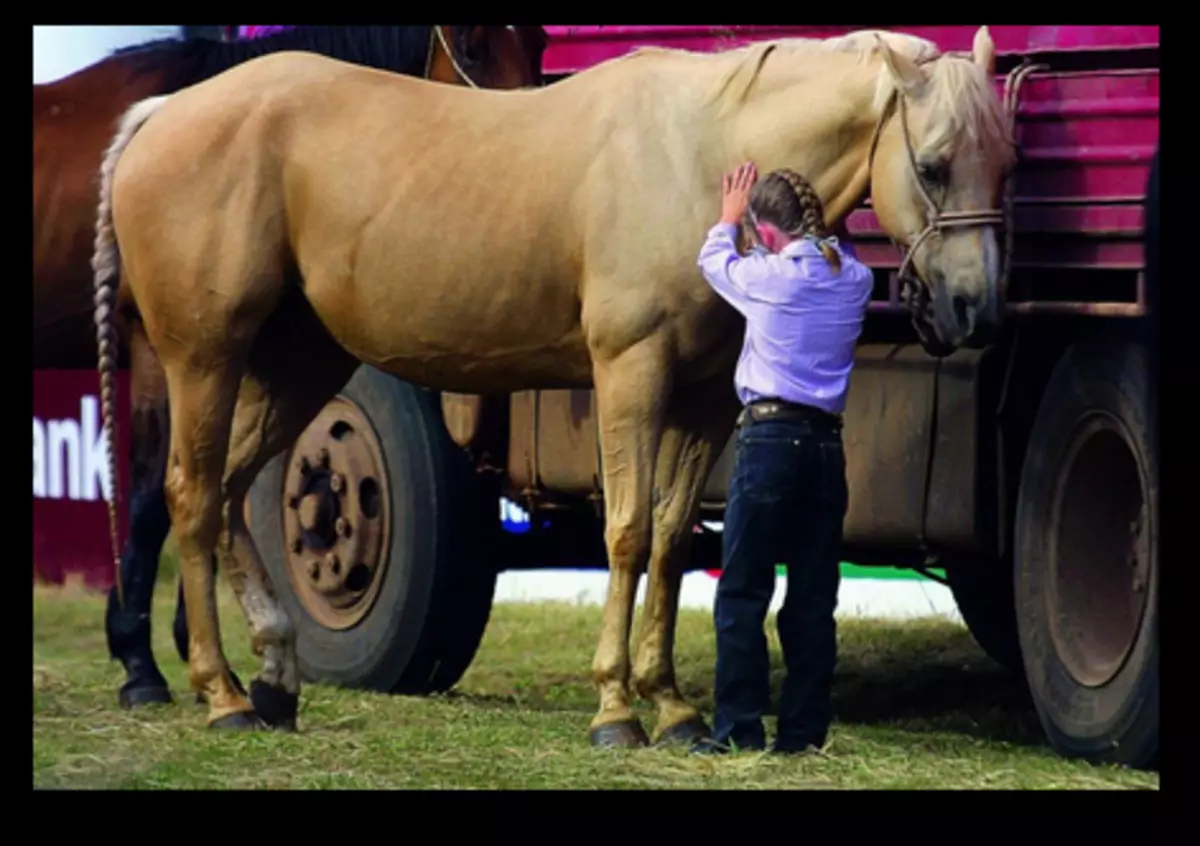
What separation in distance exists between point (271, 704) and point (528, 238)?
65.0 inches

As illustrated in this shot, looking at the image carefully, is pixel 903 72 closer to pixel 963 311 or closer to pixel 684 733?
pixel 963 311

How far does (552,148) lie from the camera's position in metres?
7.80

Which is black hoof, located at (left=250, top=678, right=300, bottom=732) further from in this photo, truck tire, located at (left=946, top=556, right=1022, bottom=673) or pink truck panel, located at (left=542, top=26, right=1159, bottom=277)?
pink truck panel, located at (left=542, top=26, right=1159, bottom=277)

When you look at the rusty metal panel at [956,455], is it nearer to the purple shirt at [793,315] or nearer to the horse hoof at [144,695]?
the purple shirt at [793,315]

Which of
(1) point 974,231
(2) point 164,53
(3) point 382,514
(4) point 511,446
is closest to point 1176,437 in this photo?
(1) point 974,231

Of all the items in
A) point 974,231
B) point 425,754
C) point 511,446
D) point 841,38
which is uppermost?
point 841,38

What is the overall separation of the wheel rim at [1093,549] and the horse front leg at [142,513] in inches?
122

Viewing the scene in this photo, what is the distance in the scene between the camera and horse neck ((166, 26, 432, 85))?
31.3ft

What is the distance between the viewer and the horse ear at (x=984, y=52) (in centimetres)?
740

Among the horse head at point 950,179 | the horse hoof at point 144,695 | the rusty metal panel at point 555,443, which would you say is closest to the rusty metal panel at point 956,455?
the horse head at point 950,179

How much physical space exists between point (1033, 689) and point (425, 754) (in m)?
1.75

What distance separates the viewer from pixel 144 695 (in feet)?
29.7

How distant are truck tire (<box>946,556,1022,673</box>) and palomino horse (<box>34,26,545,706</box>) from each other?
247 cm

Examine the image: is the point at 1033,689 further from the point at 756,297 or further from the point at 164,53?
the point at 164,53
